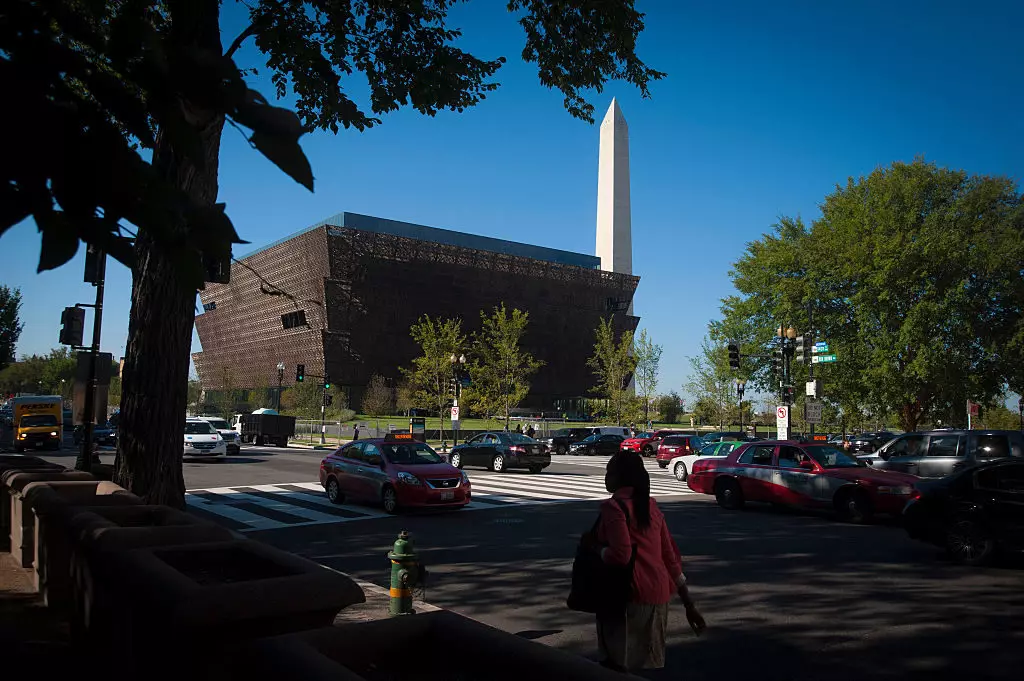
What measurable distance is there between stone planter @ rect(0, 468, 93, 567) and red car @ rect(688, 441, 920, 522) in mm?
12921

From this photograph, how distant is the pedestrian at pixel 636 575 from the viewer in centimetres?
433

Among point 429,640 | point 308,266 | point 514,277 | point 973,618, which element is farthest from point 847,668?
point 514,277

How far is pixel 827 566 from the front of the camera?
10.2 meters

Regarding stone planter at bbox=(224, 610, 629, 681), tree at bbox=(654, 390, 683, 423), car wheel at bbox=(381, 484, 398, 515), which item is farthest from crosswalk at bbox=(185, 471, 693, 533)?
tree at bbox=(654, 390, 683, 423)

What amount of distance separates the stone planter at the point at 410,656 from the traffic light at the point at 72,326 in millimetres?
14693

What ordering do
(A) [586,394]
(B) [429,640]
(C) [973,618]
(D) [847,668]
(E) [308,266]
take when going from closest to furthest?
(B) [429,640]
(D) [847,668]
(C) [973,618]
(E) [308,266]
(A) [586,394]

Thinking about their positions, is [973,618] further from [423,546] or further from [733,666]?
[423,546]

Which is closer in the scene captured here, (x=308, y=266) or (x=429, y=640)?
(x=429, y=640)

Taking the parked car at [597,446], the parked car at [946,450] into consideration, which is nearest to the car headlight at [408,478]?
the parked car at [946,450]

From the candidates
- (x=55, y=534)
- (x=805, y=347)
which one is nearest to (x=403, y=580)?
(x=55, y=534)

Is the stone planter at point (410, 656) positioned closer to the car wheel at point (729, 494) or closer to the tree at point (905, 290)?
the car wheel at point (729, 494)

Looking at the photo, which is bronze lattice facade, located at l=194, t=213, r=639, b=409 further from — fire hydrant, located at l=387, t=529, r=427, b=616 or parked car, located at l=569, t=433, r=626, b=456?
fire hydrant, located at l=387, t=529, r=427, b=616

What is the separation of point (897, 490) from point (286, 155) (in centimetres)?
1472

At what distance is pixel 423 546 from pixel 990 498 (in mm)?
8064
